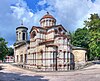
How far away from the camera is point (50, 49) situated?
30.8 metres

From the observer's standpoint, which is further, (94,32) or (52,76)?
(94,32)

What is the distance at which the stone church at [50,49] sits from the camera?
3072cm

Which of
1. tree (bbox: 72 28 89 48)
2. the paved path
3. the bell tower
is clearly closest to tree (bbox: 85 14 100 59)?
the paved path

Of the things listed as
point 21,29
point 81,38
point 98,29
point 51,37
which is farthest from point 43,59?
point 81,38

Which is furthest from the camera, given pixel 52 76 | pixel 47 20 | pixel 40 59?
pixel 47 20

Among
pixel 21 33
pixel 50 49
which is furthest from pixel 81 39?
pixel 50 49

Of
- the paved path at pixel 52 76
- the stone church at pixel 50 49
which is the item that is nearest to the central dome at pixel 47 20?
the stone church at pixel 50 49

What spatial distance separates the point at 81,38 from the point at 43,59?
23.3 metres

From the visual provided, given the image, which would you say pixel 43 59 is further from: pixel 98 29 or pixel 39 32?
pixel 98 29

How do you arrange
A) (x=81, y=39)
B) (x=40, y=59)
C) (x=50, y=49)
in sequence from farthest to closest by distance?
(x=81, y=39) → (x=40, y=59) → (x=50, y=49)

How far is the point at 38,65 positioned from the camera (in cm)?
3275

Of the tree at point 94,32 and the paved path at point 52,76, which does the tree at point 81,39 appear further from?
the paved path at point 52,76

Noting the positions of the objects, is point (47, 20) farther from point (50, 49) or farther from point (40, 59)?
point (40, 59)

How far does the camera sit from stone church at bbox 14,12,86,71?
3072 cm
